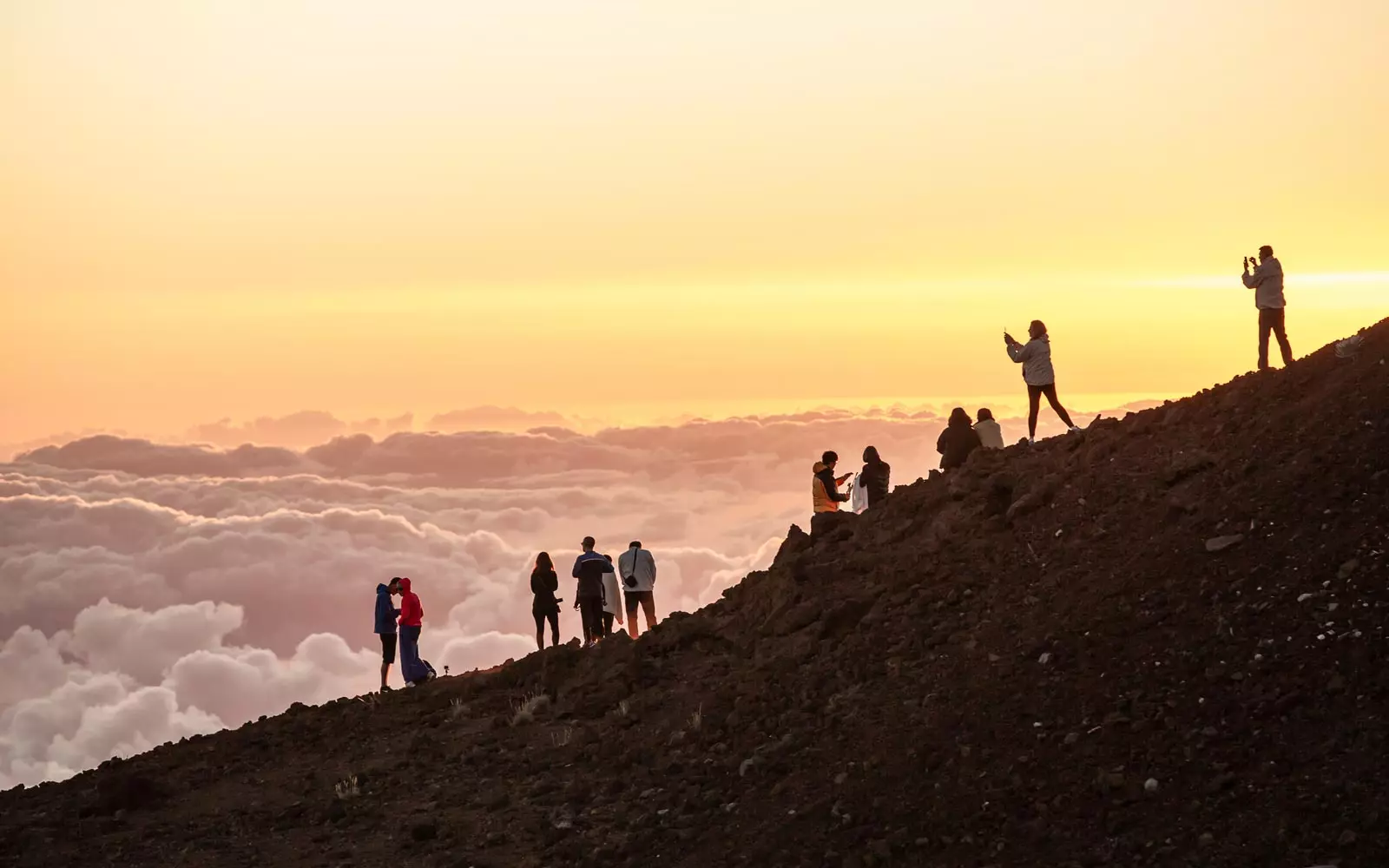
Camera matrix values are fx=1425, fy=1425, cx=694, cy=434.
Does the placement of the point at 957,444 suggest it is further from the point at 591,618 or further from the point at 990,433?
the point at 591,618

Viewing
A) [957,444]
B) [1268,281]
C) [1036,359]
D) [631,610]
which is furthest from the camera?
[631,610]

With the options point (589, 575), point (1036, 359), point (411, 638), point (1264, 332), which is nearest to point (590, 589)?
point (589, 575)

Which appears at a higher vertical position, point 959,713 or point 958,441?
point 958,441

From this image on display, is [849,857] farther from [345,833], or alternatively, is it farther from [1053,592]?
[345,833]

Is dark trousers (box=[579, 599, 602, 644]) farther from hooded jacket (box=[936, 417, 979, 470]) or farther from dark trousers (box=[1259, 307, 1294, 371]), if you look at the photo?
dark trousers (box=[1259, 307, 1294, 371])

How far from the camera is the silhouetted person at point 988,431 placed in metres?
25.6

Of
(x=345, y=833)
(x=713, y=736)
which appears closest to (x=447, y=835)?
(x=345, y=833)

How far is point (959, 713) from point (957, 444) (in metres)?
9.28

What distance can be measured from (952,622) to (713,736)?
3.67m

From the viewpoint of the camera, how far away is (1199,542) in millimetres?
18234

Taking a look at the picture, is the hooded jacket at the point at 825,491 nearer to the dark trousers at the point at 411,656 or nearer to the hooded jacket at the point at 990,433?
the hooded jacket at the point at 990,433

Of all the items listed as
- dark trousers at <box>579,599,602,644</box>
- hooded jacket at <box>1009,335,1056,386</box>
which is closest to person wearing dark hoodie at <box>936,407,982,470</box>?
hooded jacket at <box>1009,335,1056,386</box>

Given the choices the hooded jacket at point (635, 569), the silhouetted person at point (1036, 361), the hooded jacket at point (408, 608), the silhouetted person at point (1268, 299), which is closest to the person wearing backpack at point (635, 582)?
the hooded jacket at point (635, 569)

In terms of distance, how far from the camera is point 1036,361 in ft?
76.7
